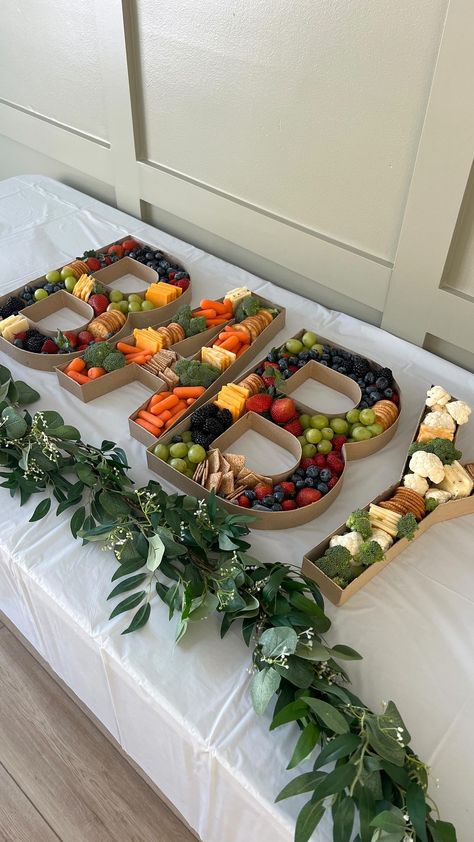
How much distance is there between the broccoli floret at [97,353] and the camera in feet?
5.64

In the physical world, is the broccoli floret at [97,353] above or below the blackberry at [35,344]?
above

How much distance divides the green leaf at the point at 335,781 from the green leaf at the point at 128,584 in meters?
0.50

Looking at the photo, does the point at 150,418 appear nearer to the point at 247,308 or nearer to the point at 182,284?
the point at 247,308

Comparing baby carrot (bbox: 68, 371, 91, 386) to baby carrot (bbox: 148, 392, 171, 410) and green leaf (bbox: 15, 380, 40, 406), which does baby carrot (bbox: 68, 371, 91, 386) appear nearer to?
green leaf (bbox: 15, 380, 40, 406)

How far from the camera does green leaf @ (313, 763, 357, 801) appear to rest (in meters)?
0.87

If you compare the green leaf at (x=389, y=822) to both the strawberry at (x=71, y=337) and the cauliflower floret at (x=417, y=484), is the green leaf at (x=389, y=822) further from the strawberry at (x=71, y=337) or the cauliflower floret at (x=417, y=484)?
the strawberry at (x=71, y=337)

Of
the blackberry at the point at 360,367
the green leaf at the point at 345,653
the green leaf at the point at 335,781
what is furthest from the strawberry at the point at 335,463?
the green leaf at the point at 335,781

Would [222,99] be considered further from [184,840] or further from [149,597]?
[184,840]

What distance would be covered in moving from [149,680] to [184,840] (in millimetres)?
594

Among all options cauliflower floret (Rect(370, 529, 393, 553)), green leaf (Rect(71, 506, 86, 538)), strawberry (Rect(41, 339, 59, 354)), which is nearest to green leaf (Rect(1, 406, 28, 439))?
green leaf (Rect(71, 506, 86, 538))

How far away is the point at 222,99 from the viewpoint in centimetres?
192

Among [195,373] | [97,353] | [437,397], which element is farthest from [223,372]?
[437,397]

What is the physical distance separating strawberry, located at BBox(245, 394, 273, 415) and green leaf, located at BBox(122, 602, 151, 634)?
1.91 ft

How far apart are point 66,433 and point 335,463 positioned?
0.63 m
